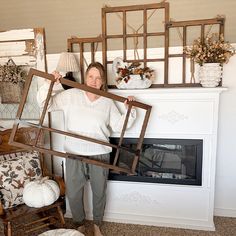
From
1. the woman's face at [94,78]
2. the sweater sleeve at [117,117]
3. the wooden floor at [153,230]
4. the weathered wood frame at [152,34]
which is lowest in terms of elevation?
the wooden floor at [153,230]

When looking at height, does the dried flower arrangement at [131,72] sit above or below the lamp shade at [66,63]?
below

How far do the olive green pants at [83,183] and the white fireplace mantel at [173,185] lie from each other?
24 cm

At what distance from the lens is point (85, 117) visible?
2.00 m

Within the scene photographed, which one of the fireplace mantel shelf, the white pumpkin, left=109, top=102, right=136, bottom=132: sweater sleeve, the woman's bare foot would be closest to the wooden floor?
the woman's bare foot

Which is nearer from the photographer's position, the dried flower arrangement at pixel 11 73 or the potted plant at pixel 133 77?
the potted plant at pixel 133 77

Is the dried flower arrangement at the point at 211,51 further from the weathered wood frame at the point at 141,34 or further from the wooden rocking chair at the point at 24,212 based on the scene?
the wooden rocking chair at the point at 24,212

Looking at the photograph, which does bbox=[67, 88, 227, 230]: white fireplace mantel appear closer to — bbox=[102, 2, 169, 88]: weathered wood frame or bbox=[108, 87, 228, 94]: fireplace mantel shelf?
bbox=[108, 87, 228, 94]: fireplace mantel shelf

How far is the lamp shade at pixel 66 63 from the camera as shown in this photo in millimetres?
2277

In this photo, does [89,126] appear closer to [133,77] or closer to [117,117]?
[117,117]

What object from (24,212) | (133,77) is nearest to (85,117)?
(133,77)

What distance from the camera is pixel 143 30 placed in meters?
2.26

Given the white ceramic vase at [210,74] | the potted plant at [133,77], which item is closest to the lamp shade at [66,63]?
the potted plant at [133,77]

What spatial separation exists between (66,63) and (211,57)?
1.23m

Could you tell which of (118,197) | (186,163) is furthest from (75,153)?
(186,163)
